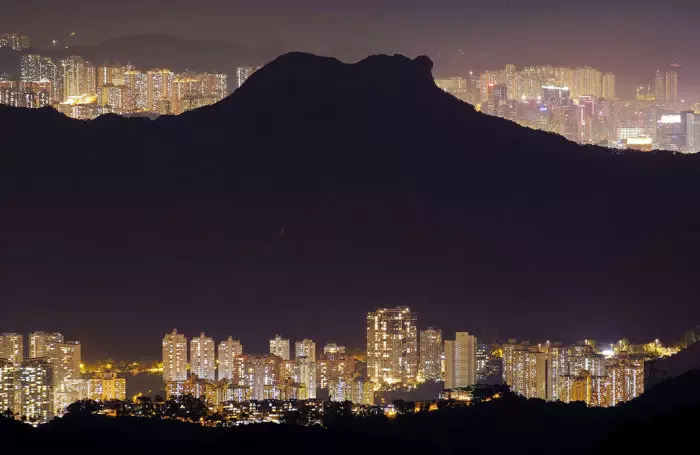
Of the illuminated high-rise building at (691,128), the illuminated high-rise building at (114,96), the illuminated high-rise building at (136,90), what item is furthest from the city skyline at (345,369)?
the illuminated high-rise building at (691,128)

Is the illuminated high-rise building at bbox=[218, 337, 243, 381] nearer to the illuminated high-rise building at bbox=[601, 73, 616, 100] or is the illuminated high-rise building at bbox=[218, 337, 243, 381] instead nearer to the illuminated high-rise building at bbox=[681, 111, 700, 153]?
the illuminated high-rise building at bbox=[681, 111, 700, 153]

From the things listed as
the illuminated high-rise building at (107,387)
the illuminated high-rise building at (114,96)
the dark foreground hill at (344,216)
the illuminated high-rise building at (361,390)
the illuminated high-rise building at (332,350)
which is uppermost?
the illuminated high-rise building at (114,96)

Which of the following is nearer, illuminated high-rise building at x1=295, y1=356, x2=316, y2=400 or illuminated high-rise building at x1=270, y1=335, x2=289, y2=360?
illuminated high-rise building at x1=295, y1=356, x2=316, y2=400

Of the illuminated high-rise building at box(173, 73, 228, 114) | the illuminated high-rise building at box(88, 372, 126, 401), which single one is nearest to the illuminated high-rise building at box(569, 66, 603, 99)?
the illuminated high-rise building at box(173, 73, 228, 114)

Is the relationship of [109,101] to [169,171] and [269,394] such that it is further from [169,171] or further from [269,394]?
[269,394]

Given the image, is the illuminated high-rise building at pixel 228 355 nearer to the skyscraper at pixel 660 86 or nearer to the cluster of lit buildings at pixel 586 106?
the cluster of lit buildings at pixel 586 106

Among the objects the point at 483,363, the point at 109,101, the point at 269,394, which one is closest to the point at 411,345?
the point at 483,363
